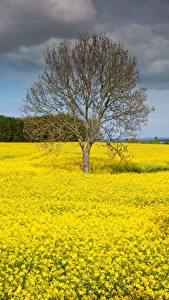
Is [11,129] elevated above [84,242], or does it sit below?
above

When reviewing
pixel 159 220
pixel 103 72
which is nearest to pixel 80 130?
pixel 103 72

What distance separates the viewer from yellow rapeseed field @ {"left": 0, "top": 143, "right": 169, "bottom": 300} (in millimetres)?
10977

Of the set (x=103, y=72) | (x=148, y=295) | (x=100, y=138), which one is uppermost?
(x=103, y=72)

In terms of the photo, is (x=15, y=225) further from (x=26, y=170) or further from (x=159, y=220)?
(x=26, y=170)

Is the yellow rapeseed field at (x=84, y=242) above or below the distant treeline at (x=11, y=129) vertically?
below

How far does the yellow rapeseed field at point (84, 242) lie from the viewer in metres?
11.0

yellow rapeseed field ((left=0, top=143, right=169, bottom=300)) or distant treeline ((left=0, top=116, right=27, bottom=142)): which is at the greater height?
distant treeline ((left=0, top=116, right=27, bottom=142))

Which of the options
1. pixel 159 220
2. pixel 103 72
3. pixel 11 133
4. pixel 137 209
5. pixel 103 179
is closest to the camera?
pixel 159 220

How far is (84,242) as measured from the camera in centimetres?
1391

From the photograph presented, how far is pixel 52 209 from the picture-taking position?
2047cm

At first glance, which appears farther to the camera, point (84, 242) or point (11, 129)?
point (11, 129)

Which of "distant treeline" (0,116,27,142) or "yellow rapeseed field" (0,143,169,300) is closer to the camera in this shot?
"yellow rapeseed field" (0,143,169,300)

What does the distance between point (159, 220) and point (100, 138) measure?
802 inches

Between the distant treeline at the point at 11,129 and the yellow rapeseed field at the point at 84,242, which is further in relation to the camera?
the distant treeline at the point at 11,129
